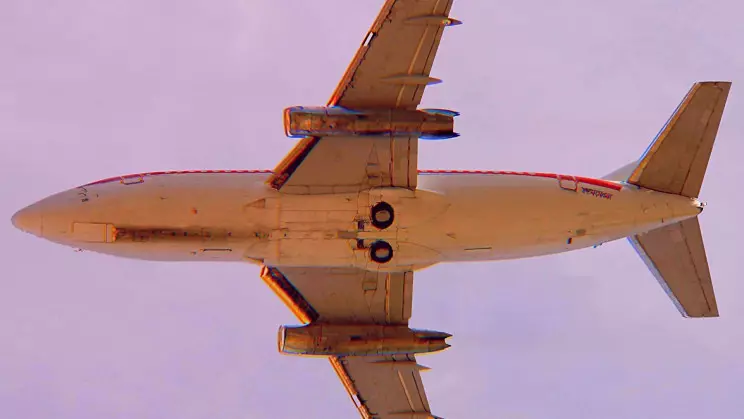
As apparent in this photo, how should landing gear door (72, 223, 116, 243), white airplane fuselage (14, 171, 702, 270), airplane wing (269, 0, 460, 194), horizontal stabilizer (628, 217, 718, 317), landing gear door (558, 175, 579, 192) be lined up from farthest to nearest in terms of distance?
horizontal stabilizer (628, 217, 718, 317)
landing gear door (558, 175, 579, 192)
white airplane fuselage (14, 171, 702, 270)
landing gear door (72, 223, 116, 243)
airplane wing (269, 0, 460, 194)

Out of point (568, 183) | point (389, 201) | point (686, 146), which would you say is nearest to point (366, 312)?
point (389, 201)

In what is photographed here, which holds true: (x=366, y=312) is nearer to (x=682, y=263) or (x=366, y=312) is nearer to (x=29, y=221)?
(x=682, y=263)

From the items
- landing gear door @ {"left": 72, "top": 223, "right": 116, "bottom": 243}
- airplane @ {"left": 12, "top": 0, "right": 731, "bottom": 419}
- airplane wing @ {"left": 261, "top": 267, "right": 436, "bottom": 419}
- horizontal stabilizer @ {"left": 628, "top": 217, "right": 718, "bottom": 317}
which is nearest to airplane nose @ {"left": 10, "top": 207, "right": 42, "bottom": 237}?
airplane @ {"left": 12, "top": 0, "right": 731, "bottom": 419}

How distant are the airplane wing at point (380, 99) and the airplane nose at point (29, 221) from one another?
7959 millimetres

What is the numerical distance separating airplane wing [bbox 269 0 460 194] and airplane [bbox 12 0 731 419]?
45mm

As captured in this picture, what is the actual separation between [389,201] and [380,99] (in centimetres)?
357

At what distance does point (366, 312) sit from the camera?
42125 mm

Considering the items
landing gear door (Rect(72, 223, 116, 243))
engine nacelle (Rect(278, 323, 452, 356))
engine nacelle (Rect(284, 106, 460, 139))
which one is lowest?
engine nacelle (Rect(278, 323, 452, 356))

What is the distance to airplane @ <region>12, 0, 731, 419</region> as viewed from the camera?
36.2 m

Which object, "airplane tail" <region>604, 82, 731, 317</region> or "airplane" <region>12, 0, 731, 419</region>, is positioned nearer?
"airplane" <region>12, 0, 731, 419</region>

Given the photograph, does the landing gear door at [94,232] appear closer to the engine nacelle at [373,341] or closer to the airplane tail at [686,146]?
the engine nacelle at [373,341]

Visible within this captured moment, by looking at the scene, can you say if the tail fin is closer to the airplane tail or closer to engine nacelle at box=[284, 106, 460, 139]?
the airplane tail

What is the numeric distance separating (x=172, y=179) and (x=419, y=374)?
Result: 12785 millimetres

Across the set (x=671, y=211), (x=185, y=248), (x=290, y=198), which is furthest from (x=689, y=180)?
(x=185, y=248)
